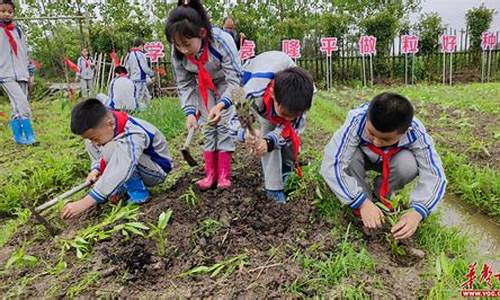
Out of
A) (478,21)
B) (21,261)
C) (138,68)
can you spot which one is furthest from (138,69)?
(478,21)

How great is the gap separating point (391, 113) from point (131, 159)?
1.58m

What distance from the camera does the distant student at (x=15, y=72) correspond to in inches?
207

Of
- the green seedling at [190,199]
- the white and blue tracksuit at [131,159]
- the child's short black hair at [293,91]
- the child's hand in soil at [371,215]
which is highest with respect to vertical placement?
the child's short black hair at [293,91]

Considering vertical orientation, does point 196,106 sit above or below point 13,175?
above

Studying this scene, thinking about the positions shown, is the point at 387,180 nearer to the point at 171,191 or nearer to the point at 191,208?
the point at 191,208

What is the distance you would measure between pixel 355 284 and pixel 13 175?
3.54 metres

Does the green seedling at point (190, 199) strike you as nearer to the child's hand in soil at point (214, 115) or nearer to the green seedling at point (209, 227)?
the green seedling at point (209, 227)

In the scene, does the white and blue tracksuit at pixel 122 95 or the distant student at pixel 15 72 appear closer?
the distant student at pixel 15 72

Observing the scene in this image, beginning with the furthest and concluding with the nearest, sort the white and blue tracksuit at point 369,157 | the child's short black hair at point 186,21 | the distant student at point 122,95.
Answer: the distant student at point 122,95 < the child's short black hair at point 186,21 < the white and blue tracksuit at point 369,157

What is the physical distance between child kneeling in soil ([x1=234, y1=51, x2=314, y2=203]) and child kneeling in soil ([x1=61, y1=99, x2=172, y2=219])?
26.3 inches

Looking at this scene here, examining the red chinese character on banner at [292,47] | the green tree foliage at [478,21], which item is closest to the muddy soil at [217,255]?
the red chinese character on banner at [292,47]

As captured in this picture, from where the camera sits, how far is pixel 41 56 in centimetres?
1638

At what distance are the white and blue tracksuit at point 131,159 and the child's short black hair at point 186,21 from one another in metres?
0.67

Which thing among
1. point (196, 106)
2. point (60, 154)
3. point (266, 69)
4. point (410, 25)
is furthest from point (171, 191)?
point (410, 25)
